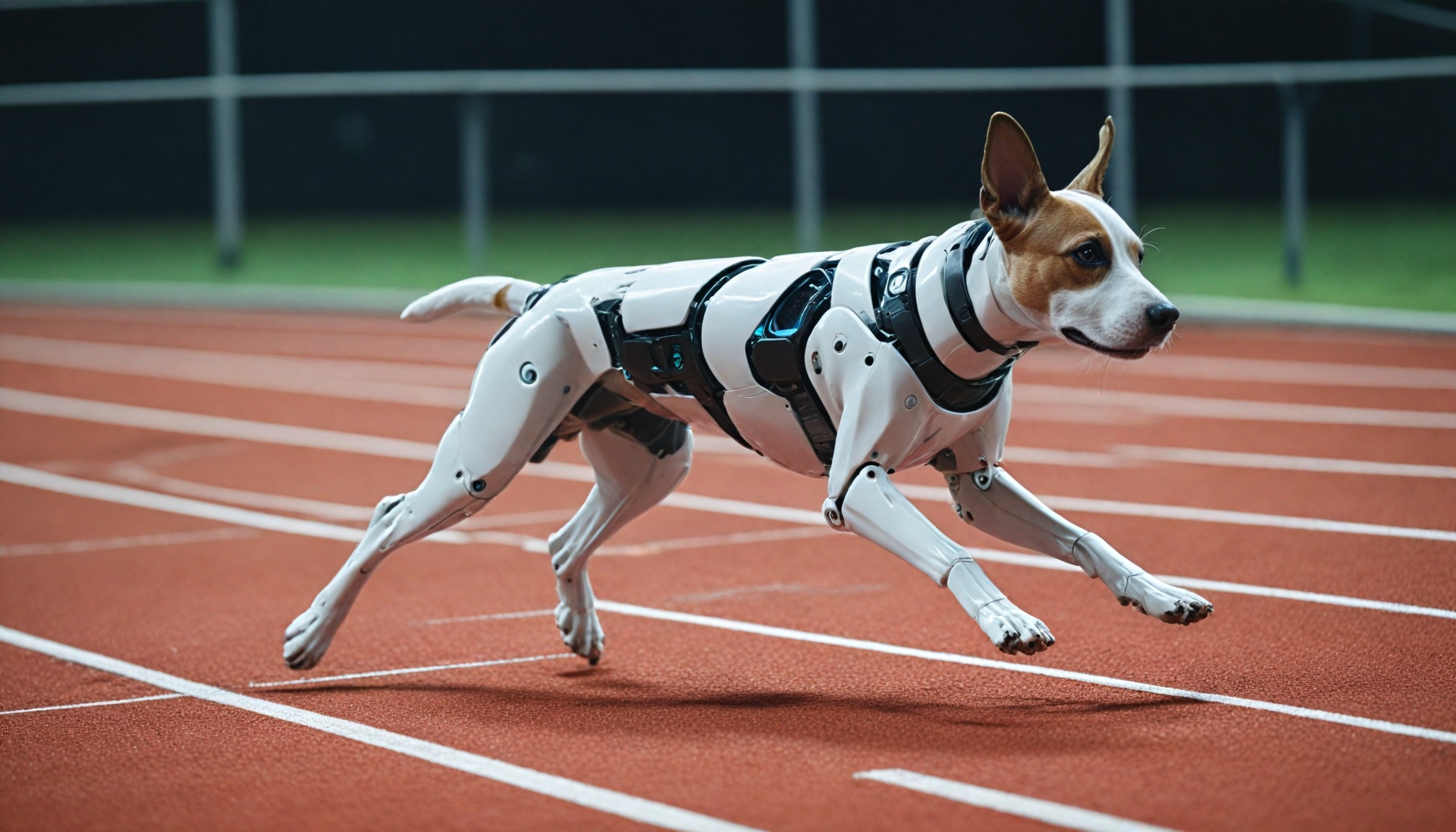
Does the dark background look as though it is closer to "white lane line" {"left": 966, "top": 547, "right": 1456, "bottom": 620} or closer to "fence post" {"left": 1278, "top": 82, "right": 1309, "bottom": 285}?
"fence post" {"left": 1278, "top": 82, "right": 1309, "bottom": 285}

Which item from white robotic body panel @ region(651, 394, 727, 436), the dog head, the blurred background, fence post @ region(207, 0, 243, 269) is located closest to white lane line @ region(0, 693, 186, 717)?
white robotic body panel @ region(651, 394, 727, 436)

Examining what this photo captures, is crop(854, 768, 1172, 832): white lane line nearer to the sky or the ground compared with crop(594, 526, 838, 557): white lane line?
nearer to the sky

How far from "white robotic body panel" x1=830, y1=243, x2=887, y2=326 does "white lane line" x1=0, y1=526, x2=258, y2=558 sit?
17.4 ft

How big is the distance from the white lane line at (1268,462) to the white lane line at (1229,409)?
121 cm

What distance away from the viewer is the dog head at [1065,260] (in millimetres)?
4770

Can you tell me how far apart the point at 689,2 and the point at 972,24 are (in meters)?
4.24

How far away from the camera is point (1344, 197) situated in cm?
2195

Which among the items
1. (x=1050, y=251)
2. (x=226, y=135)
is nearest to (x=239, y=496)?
(x=1050, y=251)

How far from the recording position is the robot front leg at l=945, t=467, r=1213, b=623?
509cm

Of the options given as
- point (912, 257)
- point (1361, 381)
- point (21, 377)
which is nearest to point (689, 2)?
point (21, 377)

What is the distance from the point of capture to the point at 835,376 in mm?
5184

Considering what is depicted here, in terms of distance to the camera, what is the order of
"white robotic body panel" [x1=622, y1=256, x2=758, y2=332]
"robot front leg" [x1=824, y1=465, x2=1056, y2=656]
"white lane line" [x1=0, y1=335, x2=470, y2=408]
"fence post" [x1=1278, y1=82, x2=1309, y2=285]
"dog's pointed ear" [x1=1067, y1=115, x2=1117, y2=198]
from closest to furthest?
"robot front leg" [x1=824, y1=465, x2=1056, y2=656]
"dog's pointed ear" [x1=1067, y1=115, x2=1117, y2=198]
"white robotic body panel" [x1=622, y1=256, x2=758, y2=332]
"white lane line" [x1=0, y1=335, x2=470, y2=408]
"fence post" [x1=1278, y1=82, x2=1309, y2=285]

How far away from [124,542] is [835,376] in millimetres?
5665

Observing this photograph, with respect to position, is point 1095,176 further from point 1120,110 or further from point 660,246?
point 660,246
